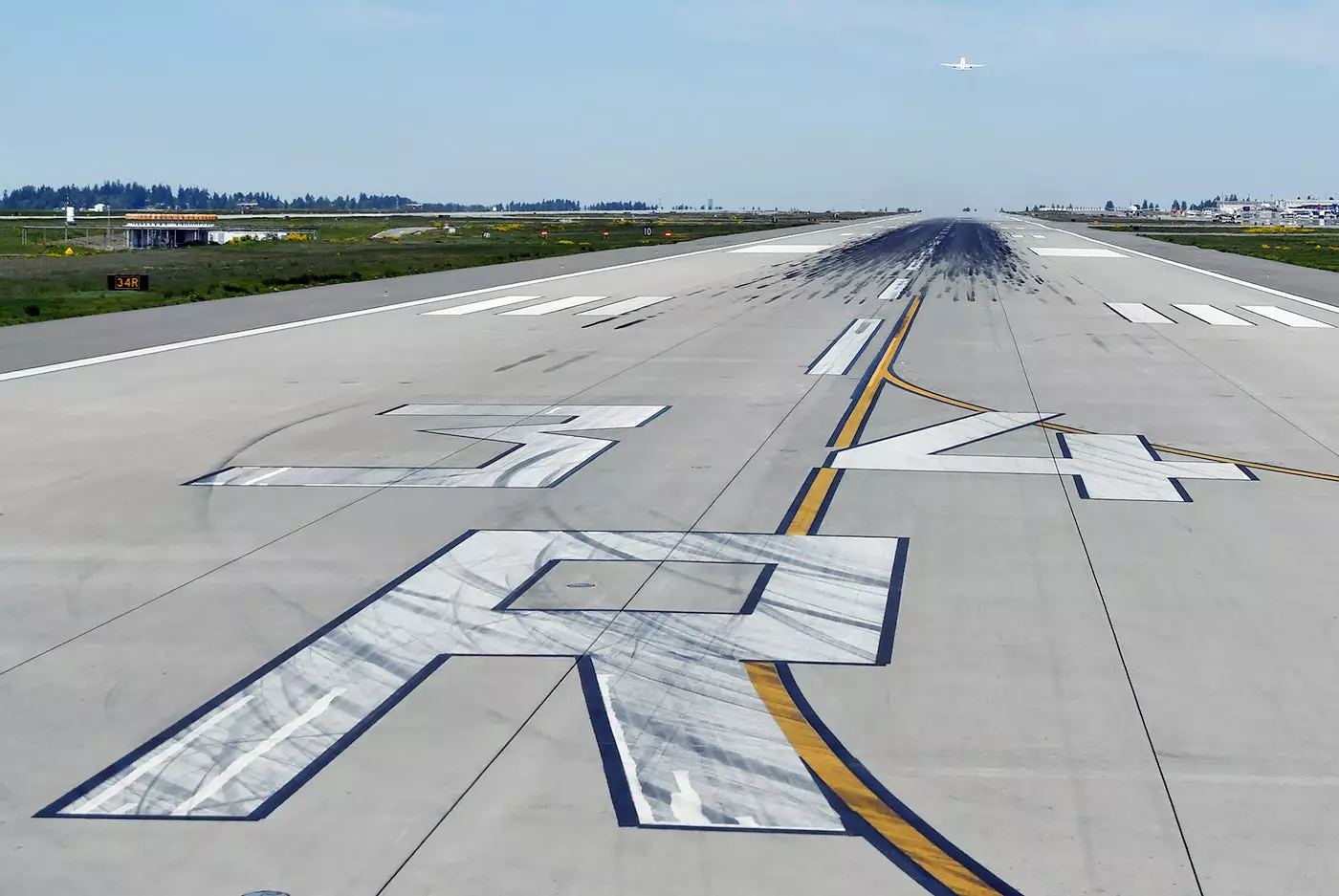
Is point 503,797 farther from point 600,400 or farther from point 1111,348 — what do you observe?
point 1111,348

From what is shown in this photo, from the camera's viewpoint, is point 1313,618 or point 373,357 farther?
point 373,357

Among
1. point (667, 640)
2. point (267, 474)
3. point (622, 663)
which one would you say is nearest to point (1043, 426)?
point (267, 474)

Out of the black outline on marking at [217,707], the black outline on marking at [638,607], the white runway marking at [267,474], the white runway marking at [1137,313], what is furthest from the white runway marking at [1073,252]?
the black outline on marking at [217,707]

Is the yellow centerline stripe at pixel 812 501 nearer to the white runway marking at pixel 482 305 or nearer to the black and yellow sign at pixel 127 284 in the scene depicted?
the white runway marking at pixel 482 305

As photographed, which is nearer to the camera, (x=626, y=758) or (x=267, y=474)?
(x=626, y=758)

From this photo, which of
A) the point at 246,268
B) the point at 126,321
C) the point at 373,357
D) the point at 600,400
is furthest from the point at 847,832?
the point at 246,268

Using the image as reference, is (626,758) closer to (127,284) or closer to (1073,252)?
(127,284)
